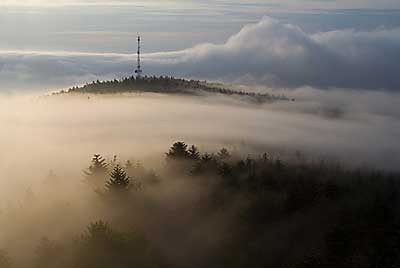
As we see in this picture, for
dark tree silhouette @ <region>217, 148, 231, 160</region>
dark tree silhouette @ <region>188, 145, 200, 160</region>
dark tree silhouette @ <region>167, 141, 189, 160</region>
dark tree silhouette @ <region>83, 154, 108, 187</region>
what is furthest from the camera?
dark tree silhouette @ <region>217, 148, 231, 160</region>

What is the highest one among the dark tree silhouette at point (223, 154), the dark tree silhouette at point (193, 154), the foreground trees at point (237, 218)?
the dark tree silhouette at point (193, 154)

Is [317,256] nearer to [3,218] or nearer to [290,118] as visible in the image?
[3,218]

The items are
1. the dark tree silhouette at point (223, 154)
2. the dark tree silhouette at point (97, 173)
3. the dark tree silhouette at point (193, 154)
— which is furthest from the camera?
the dark tree silhouette at point (223, 154)

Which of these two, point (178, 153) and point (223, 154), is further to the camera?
point (223, 154)

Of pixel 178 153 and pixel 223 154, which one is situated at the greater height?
pixel 178 153

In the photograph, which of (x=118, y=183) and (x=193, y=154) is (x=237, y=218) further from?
(x=193, y=154)

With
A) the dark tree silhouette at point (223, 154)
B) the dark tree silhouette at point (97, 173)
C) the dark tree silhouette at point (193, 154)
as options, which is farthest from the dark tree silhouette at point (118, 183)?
the dark tree silhouette at point (223, 154)

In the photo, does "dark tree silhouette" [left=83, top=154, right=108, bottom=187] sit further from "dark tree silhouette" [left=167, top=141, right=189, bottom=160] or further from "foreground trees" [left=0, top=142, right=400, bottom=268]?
"dark tree silhouette" [left=167, top=141, right=189, bottom=160]

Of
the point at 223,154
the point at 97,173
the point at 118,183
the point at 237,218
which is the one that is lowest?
the point at 237,218

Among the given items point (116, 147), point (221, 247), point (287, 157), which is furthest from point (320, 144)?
point (221, 247)

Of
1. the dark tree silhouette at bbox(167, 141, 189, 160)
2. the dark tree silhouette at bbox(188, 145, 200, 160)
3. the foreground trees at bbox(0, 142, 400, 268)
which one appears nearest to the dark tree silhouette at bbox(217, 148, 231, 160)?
the dark tree silhouette at bbox(188, 145, 200, 160)

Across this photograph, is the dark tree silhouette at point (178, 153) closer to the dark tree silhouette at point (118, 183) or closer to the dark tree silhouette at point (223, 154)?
the dark tree silhouette at point (223, 154)

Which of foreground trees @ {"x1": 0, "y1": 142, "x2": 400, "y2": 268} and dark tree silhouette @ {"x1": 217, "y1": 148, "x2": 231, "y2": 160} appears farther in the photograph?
dark tree silhouette @ {"x1": 217, "y1": 148, "x2": 231, "y2": 160}

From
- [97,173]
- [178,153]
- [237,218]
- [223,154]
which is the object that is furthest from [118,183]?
[223,154]
